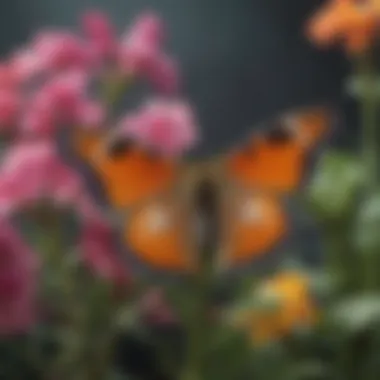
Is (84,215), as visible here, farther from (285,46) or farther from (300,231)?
(285,46)

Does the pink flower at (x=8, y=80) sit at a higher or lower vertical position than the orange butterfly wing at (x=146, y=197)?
higher

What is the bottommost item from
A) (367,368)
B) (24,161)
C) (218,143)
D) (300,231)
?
(367,368)

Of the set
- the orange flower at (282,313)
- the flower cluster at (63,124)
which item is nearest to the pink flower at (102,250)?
the flower cluster at (63,124)

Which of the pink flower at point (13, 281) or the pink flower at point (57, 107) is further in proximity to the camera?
the pink flower at point (57, 107)

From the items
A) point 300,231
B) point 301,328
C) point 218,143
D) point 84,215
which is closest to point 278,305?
point 301,328

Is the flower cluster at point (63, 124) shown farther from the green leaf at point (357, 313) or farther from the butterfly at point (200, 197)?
the green leaf at point (357, 313)

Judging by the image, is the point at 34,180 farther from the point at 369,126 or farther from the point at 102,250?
the point at 369,126
